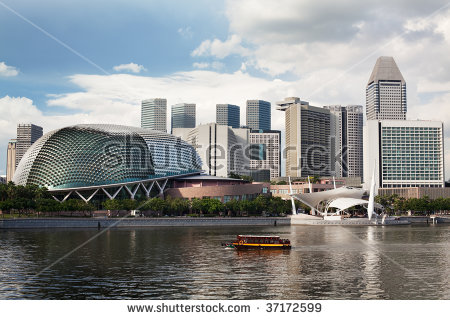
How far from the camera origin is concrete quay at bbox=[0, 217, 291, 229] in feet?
319

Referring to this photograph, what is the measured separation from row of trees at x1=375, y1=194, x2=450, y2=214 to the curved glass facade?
68.9 metres

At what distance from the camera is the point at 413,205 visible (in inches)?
6314

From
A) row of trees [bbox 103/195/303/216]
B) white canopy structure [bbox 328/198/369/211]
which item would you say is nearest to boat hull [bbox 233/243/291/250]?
row of trees [bbox 103/195/303/216]

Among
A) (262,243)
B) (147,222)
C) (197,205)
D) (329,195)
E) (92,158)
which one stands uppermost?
(92,158)

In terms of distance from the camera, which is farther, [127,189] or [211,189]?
[211,189]

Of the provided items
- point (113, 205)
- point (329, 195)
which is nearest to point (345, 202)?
point (329, 195)

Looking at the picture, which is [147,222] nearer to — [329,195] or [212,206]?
[212,206]

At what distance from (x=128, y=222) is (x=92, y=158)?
43467 mm

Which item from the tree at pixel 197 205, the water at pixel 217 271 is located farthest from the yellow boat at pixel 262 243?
the tree at pixel 197 205

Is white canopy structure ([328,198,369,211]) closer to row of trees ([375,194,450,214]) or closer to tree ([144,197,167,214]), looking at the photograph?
row of trees ([375,194,450,214])

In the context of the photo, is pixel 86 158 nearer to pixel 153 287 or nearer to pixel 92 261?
pixel 92 261

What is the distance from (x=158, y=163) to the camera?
158250 millimetres

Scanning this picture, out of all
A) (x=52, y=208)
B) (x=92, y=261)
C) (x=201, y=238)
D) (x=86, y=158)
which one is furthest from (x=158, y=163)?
(x=92, y=261)
